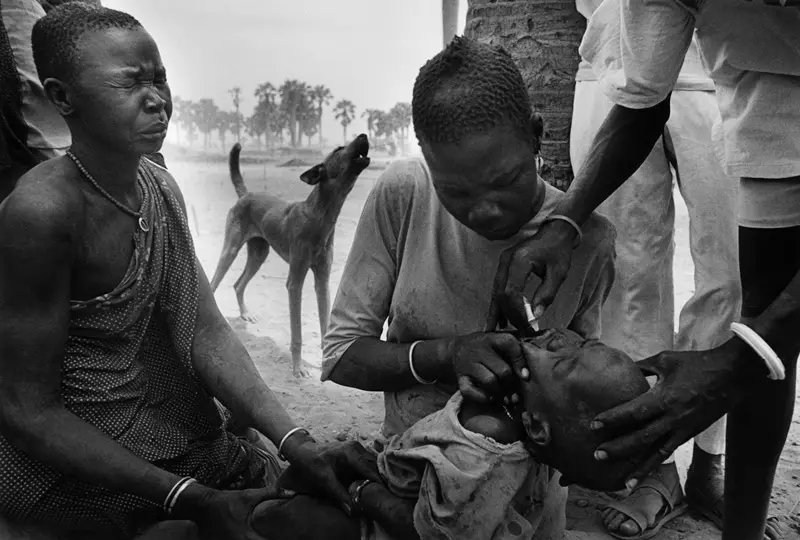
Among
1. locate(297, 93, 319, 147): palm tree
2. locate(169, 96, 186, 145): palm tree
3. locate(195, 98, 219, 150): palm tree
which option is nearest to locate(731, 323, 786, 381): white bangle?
locate(169, 96, 186, 145): palm tree

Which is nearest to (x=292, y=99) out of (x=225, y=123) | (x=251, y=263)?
(x=225, y=123)

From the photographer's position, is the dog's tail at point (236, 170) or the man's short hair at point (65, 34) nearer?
the man's short hair at point (65, 34)

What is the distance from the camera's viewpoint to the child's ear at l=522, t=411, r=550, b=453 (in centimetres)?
172

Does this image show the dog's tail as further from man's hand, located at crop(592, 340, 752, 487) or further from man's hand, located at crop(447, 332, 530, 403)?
man's hand, located at crop(592, 340, 752, 487)

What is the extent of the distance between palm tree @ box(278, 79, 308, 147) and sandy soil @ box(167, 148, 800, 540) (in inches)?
27.3

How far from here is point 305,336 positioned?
6.07 meters

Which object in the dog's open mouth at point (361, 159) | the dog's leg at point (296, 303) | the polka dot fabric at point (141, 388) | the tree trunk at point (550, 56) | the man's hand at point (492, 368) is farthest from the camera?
the dog's leg at point (296, 303)

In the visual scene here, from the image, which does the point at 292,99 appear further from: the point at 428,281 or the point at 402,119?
the point at 428,281

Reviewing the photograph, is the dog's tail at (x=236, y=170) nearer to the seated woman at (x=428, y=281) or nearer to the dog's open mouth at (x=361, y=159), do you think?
the dog's open mouth at (x=361, y=159)

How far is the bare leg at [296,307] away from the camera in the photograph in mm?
5117

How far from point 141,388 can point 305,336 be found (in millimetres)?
3835

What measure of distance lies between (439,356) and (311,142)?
1078cm

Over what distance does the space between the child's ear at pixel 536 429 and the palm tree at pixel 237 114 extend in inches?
417

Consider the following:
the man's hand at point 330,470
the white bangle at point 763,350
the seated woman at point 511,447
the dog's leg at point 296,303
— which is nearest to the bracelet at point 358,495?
the man's hand at point 330,470
